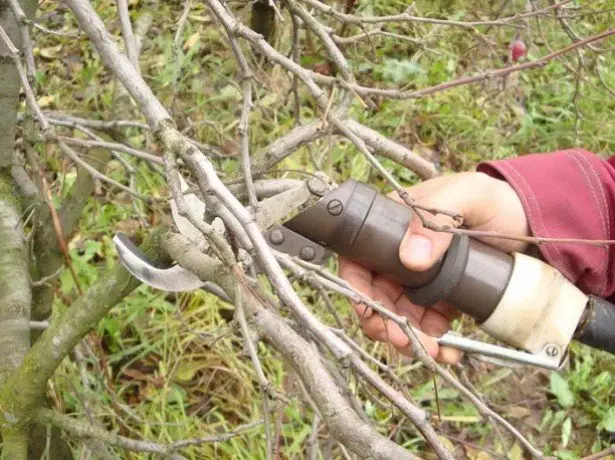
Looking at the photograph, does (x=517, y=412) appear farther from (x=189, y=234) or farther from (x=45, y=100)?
(x=45, y=100)

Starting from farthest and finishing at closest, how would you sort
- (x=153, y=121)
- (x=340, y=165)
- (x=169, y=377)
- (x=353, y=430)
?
(x=340, y=165) < (x=169, y=377) < (x=153, y=121) < (x=353, y=430)

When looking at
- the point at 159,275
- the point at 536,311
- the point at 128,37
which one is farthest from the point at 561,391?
the point at 128,37

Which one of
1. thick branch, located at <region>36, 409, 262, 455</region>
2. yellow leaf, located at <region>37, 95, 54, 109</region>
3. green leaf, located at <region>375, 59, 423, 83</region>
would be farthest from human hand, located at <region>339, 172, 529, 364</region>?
yellow leaf, located at <region>37, 95, 54, 109</region>

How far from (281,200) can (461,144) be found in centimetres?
221

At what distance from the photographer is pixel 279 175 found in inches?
91.7

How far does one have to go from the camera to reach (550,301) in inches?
50.9

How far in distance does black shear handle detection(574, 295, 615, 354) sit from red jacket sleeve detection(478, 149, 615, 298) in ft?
0.38

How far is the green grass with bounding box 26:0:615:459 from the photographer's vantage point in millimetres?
2045

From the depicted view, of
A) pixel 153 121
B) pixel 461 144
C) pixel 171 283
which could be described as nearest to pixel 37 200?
pixel 171 283

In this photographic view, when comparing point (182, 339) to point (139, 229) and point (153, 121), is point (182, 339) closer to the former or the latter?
point (139, 229)

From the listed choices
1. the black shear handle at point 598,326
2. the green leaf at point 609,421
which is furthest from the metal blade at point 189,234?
the green leaf at point 609,421

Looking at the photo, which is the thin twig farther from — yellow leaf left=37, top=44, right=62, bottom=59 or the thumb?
yellow leaf left=37, top=44, right=62, bottom=59

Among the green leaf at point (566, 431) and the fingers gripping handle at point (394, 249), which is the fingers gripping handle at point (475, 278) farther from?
the green leaf at point (566, 431)

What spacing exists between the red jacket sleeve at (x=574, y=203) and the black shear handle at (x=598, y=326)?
0.12 m
